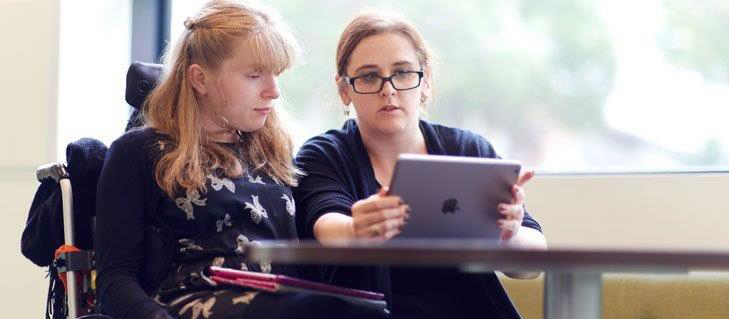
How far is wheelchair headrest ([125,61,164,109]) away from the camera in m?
2.07

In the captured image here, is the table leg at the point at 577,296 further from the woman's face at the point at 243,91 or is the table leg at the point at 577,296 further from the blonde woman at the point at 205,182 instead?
the woman's face at the point at 243,91

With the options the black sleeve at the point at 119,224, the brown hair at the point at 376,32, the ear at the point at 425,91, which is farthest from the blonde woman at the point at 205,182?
the ear at the point at 425,91

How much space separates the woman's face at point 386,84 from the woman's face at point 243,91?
7.6 inches

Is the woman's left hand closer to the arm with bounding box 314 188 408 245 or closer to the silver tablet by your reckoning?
the silver tablet

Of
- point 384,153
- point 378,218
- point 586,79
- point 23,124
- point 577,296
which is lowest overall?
point 577,296

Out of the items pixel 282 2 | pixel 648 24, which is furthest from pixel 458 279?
pixel 282 2

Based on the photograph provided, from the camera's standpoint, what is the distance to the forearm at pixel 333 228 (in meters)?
1.79

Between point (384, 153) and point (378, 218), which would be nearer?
point (378, 218)

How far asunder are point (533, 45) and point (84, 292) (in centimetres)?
147

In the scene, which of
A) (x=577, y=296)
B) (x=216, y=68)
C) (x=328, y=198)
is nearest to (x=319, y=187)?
(x=328, y=198)

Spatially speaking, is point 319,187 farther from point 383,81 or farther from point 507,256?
point 507,256

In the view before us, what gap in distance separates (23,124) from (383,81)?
1.43 m

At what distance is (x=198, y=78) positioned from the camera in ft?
6.60

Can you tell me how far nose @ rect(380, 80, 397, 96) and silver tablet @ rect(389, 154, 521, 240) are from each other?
0.44 meters
